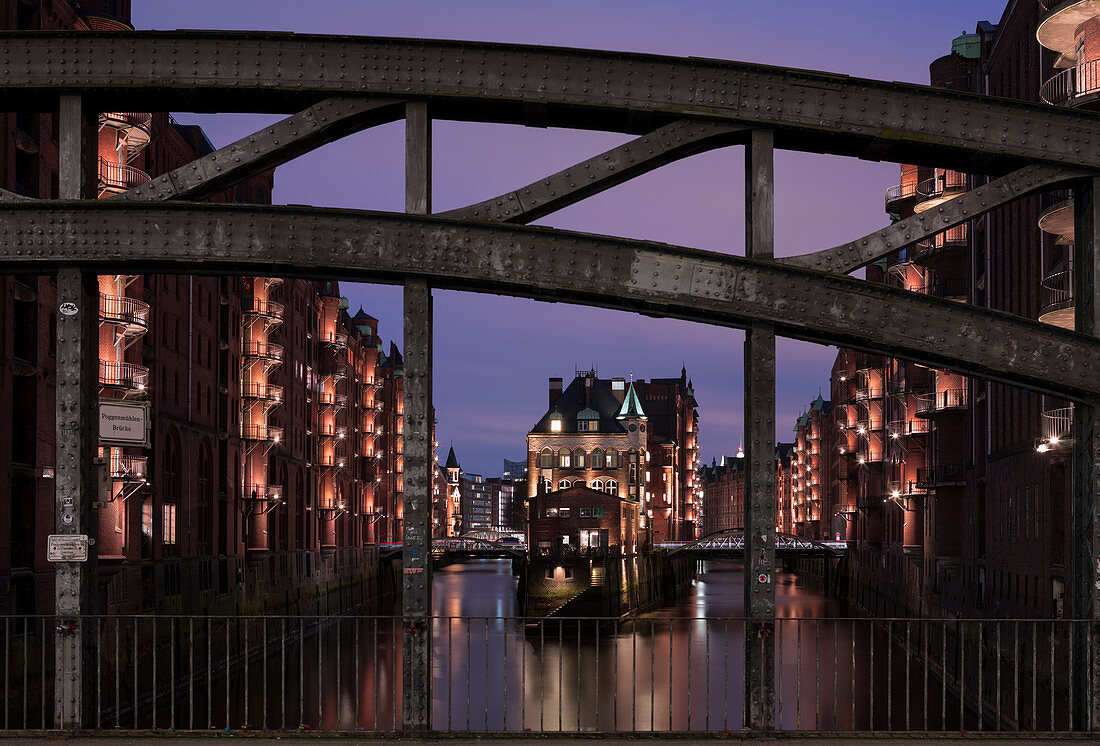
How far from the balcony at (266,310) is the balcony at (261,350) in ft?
4.22

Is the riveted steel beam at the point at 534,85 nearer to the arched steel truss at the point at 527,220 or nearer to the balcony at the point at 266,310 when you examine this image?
the arched steel truss at the point at 527,220

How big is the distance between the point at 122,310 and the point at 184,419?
10301 millimetres

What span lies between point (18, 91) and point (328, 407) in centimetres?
6594

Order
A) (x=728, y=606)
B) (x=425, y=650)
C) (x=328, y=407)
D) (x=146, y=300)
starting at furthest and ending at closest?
(x=728, y=606)
(x=328, y=407)
(x=146, y=300)
(x=425, y=650)

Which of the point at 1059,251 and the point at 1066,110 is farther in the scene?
A: the point at 1059,251

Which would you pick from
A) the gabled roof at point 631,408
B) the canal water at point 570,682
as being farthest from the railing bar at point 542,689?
the gabled roof at point 631,408

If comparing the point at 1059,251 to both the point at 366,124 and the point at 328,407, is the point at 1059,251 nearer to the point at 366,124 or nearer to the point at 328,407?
the point at 366,124

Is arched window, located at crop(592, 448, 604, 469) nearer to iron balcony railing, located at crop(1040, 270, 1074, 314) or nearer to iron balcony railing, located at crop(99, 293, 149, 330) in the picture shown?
iron balcony railing, located at crop(99, 293, 149, 330)

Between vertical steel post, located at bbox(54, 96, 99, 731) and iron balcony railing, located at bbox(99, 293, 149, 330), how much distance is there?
82.6ft

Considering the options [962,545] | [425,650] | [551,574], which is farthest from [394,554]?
[425,650]

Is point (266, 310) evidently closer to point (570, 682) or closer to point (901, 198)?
point (570, 682)

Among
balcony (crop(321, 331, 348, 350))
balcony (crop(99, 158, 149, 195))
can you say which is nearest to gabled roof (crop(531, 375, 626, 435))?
balcony (crop(321, 331, 348, 350))

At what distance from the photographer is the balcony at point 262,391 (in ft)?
187

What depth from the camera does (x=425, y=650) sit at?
37.0 ft
